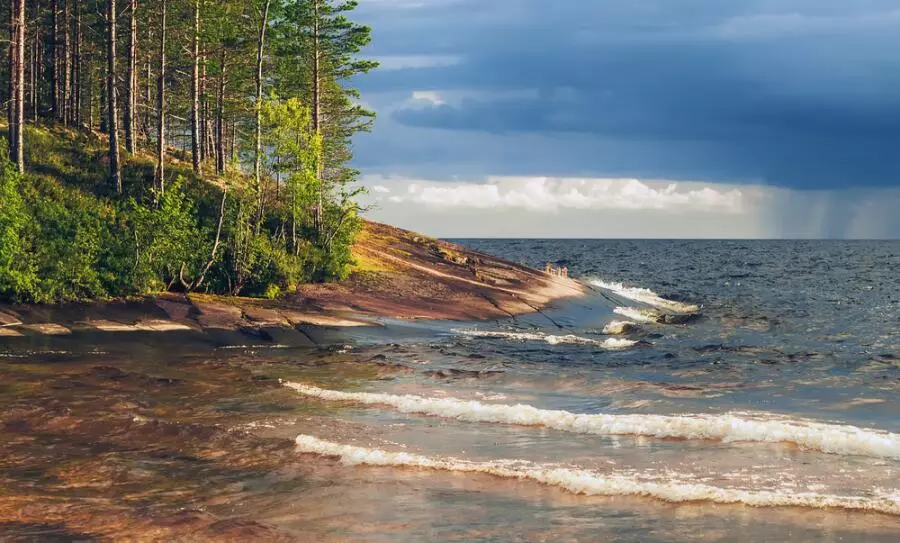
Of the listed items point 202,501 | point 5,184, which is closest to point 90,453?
point 202,501

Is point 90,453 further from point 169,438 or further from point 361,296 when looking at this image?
point 361,296

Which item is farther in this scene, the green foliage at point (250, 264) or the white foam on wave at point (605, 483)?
the green foliage at point (250, 264)

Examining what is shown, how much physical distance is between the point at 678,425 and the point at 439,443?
5156 mm

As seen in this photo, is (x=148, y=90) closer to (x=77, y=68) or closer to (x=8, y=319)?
(x=77, y=68)

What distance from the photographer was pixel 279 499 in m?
11.7

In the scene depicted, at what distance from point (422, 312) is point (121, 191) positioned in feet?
50.6

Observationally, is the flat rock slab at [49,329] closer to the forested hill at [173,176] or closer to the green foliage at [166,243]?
the forested hill at [173,176]

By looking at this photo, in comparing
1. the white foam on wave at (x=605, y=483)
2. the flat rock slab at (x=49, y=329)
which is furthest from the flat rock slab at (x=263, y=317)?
the white foam on wave at (x=605, y=483)

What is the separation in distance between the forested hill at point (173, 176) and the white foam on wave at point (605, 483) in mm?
20113

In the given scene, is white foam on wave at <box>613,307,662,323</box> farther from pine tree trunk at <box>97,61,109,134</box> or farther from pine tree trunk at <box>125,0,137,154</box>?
pine tree trunk at <box>97,61,109,134</box>

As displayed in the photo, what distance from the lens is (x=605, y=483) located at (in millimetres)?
12477

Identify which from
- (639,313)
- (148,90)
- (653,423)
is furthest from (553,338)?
(148,90)

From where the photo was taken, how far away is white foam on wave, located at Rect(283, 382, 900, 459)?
1529cm

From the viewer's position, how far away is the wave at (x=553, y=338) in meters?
34.2
